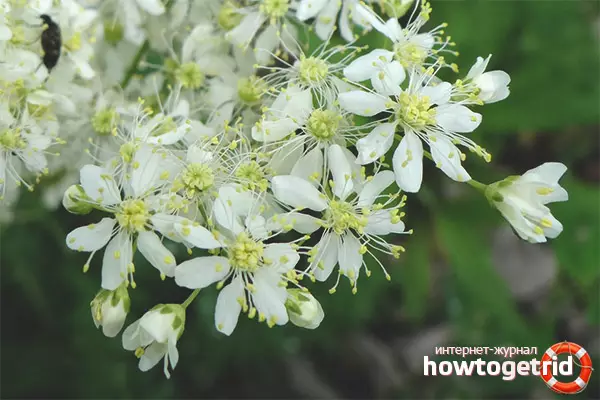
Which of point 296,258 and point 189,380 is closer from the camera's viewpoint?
point 296,258

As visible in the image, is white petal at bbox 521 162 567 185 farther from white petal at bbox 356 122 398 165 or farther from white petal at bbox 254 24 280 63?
white petal at bbox 254 24 280 63

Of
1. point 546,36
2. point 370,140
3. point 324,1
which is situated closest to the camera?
point 370,140

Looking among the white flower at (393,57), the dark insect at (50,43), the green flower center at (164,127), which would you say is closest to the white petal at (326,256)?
the white flower at (393,57)

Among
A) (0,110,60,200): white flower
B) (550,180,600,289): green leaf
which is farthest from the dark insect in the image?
(550,180,600,289): green leaf

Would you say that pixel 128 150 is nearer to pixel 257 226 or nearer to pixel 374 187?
pixel 257 226

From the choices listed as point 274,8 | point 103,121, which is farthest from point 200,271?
point 274,8

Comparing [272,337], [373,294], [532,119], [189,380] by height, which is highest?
[532,119]

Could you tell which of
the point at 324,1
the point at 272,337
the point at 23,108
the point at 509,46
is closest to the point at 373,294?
the point at 272,337

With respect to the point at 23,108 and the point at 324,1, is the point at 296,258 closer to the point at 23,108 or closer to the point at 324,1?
the point at 324,1
